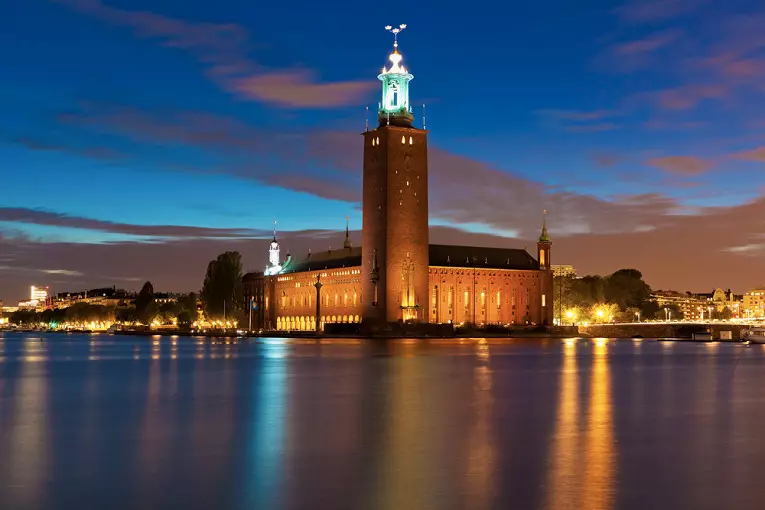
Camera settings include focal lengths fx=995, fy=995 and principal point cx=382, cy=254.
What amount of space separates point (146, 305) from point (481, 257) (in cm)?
5642

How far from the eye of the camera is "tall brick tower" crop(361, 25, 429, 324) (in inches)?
3681

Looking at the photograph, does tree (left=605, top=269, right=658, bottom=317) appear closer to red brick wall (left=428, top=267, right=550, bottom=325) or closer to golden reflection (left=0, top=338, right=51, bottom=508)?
red brick wall (left=428, top=267, right=550, bottom=325)

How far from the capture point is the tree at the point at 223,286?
359 ft

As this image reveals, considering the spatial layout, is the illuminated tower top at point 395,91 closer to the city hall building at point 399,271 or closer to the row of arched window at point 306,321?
the city hall building at point 399,271

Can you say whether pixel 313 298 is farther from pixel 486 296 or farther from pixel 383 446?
pixel 383 446

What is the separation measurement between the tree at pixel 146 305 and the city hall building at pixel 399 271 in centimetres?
2258

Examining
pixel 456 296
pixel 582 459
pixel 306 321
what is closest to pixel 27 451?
pixel 582 459

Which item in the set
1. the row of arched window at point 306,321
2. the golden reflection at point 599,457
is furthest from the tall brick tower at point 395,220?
the golden reflection at point 599,457

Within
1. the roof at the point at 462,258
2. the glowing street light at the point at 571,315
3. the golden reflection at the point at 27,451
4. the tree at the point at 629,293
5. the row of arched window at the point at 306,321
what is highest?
the roof at the point at 462,258

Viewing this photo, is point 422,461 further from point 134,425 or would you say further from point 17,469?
point 134,425

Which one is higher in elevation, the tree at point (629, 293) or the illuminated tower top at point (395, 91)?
the illuminated tower top at point (395, 91)

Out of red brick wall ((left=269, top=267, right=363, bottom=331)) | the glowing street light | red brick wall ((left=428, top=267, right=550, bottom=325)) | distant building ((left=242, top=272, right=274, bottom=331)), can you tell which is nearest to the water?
red brick wall ((left=269, top=267, right=363, bottom=331))

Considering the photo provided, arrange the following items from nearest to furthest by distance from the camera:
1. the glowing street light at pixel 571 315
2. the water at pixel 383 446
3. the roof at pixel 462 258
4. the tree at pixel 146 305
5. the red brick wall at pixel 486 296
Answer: the water at pixel 383 446, the red brick wall at pixel 486 296, the roof at pixel 462 258, the glowing street light at pixel 571 315, the tree at pixel 146 305

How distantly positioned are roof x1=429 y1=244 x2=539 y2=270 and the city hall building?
13 centimetres
